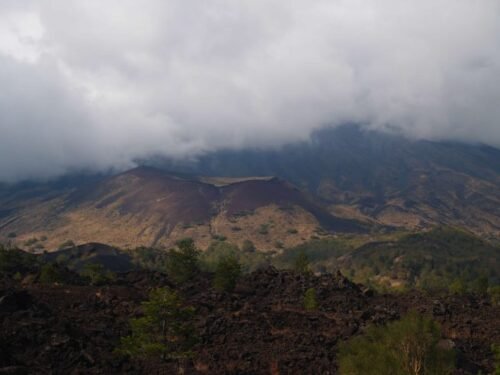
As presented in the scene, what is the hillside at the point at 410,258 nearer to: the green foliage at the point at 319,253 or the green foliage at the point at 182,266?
the green foliage at the point at 319,253

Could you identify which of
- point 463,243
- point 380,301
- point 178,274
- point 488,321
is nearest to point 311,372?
point 488,321

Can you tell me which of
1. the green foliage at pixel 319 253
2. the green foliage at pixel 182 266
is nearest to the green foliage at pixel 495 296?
the green foliage at pixel 182 266

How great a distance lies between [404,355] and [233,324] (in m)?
21.1

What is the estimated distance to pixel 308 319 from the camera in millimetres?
47375

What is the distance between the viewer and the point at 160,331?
31.9m

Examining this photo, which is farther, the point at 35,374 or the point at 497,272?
the point at 497,272

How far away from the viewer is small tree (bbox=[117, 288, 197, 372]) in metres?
30.2

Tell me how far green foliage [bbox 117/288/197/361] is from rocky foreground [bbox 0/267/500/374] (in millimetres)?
1088

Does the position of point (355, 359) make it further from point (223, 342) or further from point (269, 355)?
point (223, 342)

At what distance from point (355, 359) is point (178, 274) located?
153 ft

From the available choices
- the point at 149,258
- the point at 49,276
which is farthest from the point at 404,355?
the point at 149,258

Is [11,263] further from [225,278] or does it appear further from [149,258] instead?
[149,258]

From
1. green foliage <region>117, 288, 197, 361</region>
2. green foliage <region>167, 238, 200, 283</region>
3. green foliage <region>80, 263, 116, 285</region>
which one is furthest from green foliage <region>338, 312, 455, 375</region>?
green foliage <region>167, 238, 200, 283</region>

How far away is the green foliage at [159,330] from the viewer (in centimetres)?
3019
